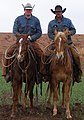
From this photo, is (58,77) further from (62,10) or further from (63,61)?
(62,10)

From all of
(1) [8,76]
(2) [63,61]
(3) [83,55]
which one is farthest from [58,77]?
(3) [83,55]

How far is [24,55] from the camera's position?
1326 centimetres

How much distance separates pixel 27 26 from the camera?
14.5m

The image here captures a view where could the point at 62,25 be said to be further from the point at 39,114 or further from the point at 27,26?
the point at 39,114

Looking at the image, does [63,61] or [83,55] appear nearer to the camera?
[63,61]

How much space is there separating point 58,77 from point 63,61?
1.64 feet

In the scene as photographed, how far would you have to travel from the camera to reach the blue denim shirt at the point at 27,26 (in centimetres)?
1445

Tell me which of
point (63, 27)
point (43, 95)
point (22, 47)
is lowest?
point (43, 95)

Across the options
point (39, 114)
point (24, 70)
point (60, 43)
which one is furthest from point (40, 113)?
Answer: point (60, 43)

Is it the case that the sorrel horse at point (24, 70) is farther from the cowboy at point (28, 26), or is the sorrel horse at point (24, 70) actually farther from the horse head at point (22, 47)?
the cowboy at point (28, 26)

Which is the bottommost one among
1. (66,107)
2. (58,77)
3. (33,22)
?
(66,107)

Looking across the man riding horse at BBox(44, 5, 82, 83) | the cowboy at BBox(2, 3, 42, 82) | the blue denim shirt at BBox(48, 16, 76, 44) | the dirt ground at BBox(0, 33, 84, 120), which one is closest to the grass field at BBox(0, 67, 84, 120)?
the dirt ground at BBox(0, 33, 84, 120)

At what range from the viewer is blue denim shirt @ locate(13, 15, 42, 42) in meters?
14.4

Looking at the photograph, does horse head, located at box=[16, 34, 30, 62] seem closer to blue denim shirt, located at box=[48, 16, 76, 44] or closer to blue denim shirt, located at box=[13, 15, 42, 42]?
blue denim shirt, located at box=[13, 15, 42, 42]
